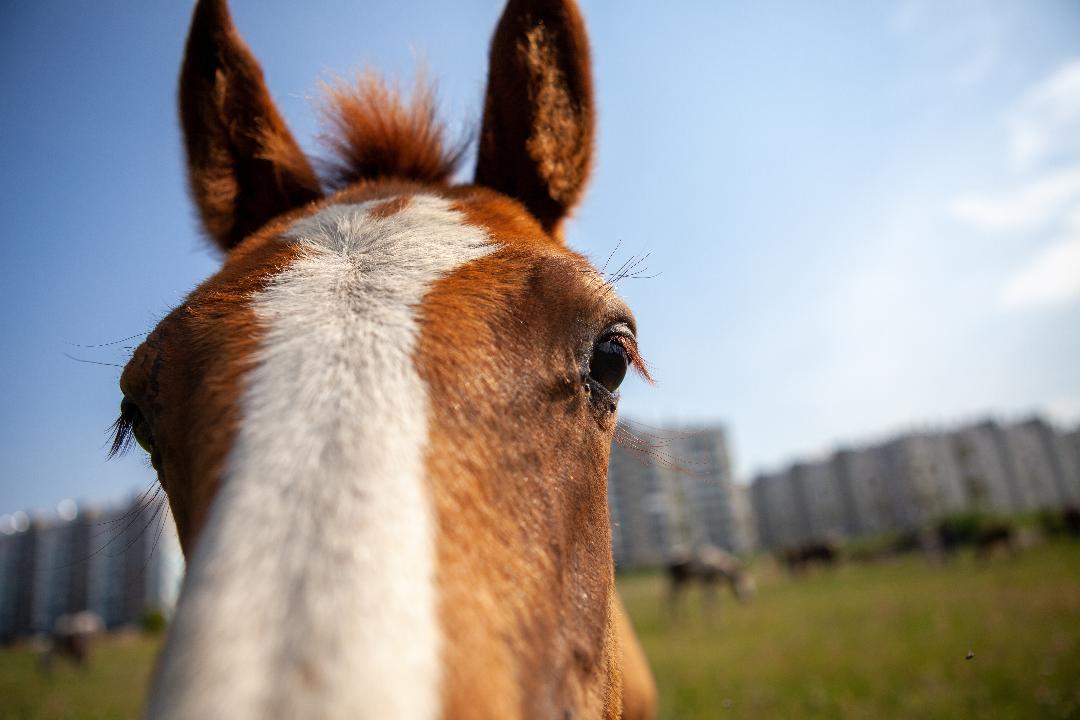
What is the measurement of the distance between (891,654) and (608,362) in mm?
12479

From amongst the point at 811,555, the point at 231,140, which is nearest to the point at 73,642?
the point at 231,140

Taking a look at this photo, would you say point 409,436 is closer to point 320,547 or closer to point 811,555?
point 320,547

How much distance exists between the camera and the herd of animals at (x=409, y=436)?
88 cm

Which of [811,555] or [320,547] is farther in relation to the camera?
[811,555]

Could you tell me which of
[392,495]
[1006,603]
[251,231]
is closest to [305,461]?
[392,495]

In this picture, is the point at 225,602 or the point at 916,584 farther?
the point at 916,584

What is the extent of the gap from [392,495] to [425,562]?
132 millimetres

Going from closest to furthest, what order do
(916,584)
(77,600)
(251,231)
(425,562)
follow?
(425,562) → (251,231) → (916,584) → (77,600)

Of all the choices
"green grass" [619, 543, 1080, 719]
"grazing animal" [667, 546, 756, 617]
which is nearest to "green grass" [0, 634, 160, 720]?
"green grass" [619, 543, 1080, 719]

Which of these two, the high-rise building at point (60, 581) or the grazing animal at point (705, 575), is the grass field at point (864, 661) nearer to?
the grazing animal at point (705, 575)

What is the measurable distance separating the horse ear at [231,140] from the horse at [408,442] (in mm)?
494

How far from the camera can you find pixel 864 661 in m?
10.7

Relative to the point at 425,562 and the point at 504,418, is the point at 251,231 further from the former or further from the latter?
the point at 425,562

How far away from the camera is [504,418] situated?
4.68 ft
